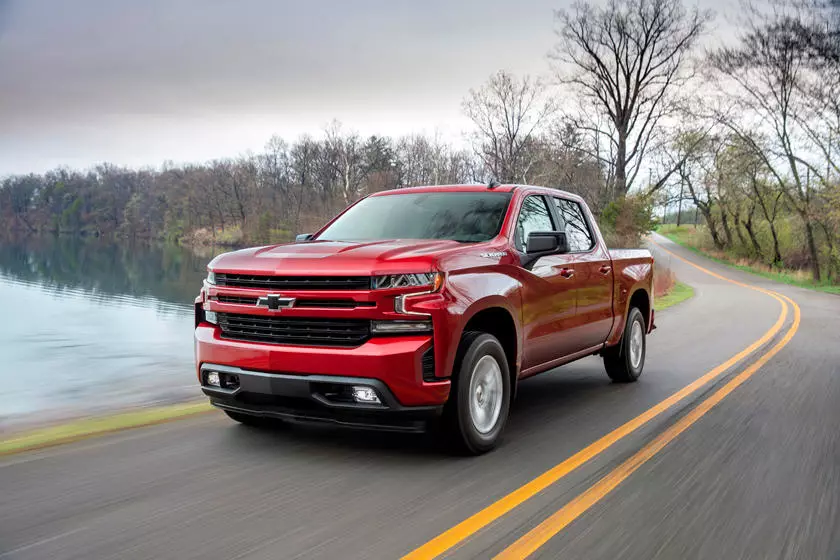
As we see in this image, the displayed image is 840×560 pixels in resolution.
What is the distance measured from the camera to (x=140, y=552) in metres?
3.37

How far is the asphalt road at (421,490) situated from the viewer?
352 cm

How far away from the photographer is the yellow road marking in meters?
3.47

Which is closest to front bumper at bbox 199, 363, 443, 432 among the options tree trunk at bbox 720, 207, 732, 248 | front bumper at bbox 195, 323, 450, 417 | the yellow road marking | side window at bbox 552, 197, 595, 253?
front bumper at bbox 195, 323, 450, 417

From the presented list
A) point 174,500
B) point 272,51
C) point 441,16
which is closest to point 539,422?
point 174,500

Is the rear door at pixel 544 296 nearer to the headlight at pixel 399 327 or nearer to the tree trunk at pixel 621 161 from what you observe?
the headlight at pixel 399 327

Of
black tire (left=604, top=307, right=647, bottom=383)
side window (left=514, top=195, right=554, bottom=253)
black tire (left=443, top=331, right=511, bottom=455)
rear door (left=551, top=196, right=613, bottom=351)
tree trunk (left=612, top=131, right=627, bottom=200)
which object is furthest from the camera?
tree trunk (left=612, top=131, right=627, bottom=200)

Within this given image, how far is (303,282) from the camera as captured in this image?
475 centimetres

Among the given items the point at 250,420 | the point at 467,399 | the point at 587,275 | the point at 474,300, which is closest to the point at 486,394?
the point at 467,399

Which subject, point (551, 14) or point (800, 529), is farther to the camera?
point (551, 14)

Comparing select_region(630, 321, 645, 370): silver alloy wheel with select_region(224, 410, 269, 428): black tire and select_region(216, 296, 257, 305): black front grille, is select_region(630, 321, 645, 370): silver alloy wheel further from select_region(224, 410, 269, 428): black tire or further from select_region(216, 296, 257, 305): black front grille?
select_region(216, 296, 257, 305): black front grille

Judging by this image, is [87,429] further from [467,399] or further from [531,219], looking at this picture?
[531,219]

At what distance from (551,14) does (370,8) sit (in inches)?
1035

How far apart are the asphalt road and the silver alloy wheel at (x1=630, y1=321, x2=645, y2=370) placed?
4.13ft

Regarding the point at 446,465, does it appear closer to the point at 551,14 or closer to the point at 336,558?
the point at 336,558
